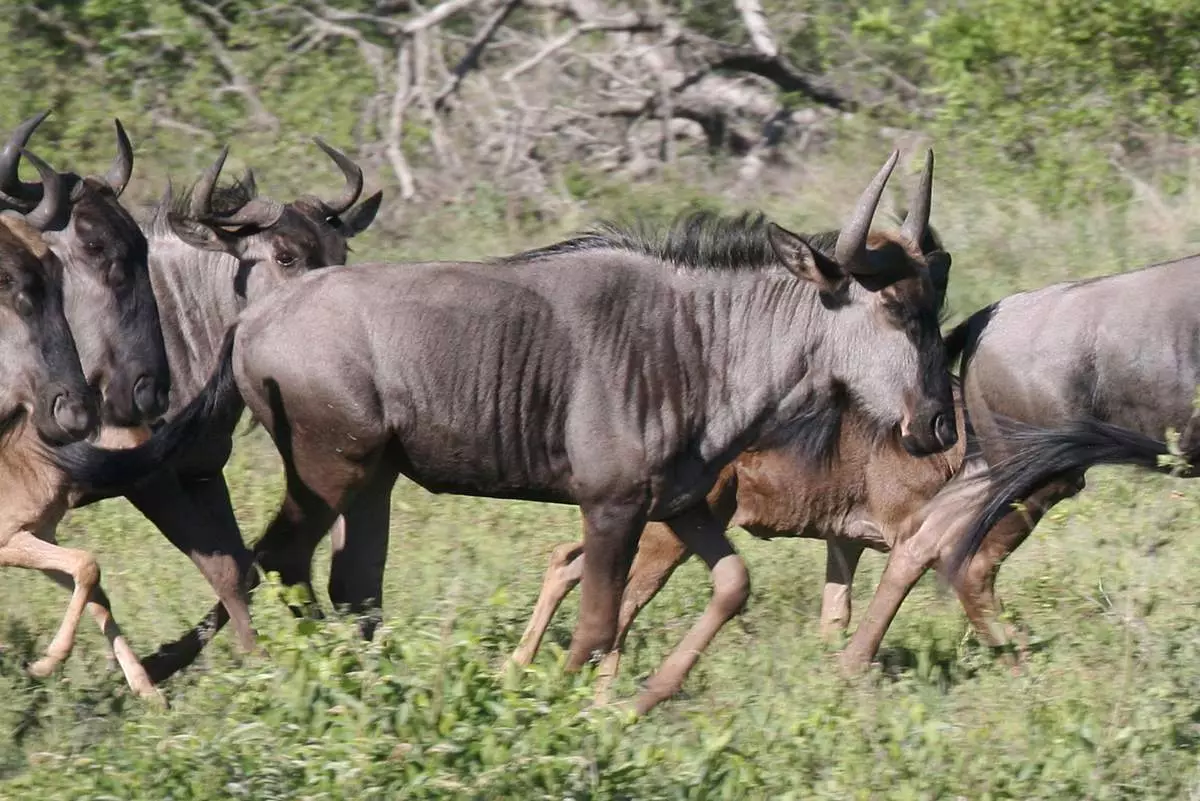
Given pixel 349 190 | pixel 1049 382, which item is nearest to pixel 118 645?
pixel 349 190

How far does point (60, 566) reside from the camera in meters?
6.11

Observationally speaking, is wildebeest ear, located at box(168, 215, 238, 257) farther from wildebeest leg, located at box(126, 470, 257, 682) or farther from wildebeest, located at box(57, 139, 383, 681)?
wildebeest leg, located at box(126, 470, 257, 682)

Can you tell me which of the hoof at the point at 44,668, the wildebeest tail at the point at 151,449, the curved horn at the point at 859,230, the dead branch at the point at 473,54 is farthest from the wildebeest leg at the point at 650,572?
the dead branch at the point at 473,54

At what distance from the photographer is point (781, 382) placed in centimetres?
Result: 625

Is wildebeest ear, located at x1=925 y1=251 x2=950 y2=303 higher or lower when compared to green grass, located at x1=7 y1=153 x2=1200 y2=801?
higher

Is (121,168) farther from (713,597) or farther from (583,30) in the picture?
(583,30)

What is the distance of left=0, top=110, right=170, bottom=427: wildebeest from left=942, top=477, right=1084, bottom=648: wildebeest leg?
294 centimetres

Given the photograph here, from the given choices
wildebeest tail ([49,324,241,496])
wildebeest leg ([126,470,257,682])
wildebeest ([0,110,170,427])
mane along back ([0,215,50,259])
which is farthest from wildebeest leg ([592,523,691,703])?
mane along back ([0,215,50,259])

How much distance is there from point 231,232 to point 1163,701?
3715 mm

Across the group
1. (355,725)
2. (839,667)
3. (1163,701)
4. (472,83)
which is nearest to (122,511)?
(839,667)

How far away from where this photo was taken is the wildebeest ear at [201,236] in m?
6.82

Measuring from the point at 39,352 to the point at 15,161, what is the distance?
0.95 m

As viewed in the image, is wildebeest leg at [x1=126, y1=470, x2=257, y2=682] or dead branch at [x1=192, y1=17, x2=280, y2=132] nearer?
wildebeest leg at [x1=126, y1=470, x2=257, y2=682]

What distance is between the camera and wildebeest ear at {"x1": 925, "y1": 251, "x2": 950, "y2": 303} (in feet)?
20.9
